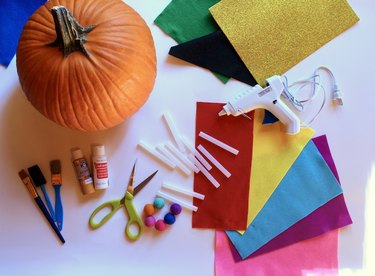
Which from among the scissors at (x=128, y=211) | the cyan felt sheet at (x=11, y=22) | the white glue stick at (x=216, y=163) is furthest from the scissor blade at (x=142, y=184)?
the cyan felt sheet at (x=11, y=22)

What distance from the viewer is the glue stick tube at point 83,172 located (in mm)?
782

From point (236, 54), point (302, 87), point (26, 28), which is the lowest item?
point (302, 87)

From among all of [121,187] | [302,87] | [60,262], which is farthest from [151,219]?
[302,87]

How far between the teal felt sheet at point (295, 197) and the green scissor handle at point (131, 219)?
0.19 m

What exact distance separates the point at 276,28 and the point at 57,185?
572 millimetres

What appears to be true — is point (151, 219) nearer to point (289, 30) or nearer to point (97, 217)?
point (97, 217)

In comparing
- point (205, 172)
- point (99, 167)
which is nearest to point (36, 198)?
point (99, 167)

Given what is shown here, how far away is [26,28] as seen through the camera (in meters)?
0.67

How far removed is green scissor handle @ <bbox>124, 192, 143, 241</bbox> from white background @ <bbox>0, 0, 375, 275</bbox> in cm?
1

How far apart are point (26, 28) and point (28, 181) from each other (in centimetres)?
31

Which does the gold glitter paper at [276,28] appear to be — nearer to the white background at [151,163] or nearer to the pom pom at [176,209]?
the white background at [151,163]

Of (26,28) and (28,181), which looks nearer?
(26,28)

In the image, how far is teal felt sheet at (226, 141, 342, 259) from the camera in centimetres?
81

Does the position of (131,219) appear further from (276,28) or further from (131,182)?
(276,28)
